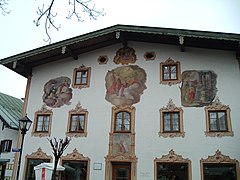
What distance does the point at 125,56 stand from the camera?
15805mm

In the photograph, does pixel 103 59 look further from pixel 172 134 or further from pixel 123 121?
pixel 172 134

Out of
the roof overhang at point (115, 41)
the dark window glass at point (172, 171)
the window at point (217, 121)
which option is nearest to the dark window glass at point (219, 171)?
the dark window glass at point (172, 171)

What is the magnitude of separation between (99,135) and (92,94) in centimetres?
222

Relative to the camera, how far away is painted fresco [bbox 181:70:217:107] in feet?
45.4

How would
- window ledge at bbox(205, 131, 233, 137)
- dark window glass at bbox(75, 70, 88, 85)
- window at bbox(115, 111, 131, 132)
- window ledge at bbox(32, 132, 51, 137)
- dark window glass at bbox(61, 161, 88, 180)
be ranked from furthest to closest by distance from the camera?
dark window glass at bbox(75, 70, 88, 85), window ledge at bbox(32, 132, 51, 137), window at bbox(115, 111, 131, 132), dark window glass at bbox(61, 161, 88, 180), window ledge at bbox(205, 131, 233, 137)

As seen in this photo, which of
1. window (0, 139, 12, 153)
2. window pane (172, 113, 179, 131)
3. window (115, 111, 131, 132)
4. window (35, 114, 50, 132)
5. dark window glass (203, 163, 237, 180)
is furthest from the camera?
window (0, 139, 12, 153)

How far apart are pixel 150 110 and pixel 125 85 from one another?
186 centimetres

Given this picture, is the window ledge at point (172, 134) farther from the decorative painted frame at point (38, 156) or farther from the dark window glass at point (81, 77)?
the decorative painted frame at point (38, 156)

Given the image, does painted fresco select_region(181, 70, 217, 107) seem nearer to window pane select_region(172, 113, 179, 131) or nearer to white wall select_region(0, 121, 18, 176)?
window pane select_region(172, 113, 179, 131)

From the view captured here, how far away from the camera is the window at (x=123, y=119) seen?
562 inches

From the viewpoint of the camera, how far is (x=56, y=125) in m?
15.2

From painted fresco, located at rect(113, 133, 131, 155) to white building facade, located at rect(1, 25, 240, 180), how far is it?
0.05 m

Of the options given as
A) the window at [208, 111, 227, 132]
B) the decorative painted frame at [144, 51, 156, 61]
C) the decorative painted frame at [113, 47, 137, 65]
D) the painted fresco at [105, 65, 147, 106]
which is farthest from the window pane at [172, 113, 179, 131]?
the decorative painted frame at [113, 47, 137, 65]

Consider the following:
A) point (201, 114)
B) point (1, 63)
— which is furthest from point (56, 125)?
point (201, 114)
